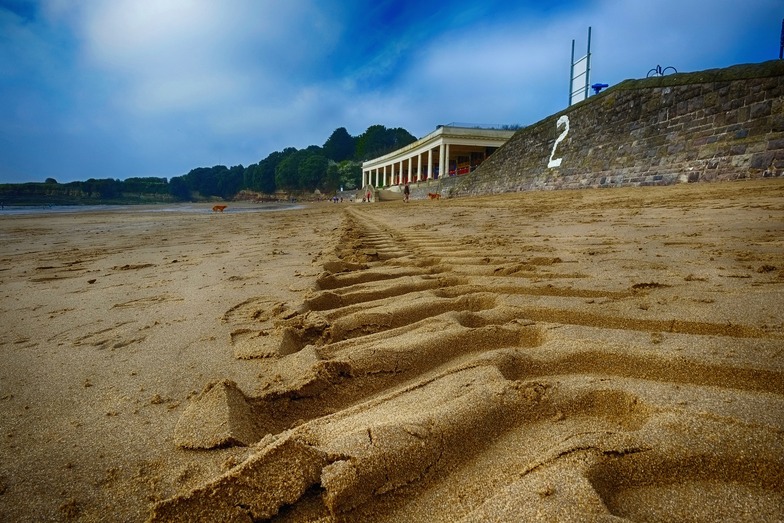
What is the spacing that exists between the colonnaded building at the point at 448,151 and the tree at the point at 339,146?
32689 mm

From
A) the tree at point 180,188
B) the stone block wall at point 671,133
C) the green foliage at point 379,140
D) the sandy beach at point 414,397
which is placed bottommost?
the sandy beach at point 414,397

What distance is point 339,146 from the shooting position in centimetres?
7612

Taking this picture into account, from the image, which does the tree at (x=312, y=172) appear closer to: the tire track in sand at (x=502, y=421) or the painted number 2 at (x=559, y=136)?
the painted number 2 at (x=559, y=136)

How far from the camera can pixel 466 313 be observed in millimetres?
1720

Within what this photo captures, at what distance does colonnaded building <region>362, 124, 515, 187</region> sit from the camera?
2962cm

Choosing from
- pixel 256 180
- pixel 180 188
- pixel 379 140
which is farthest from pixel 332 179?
pixel 180 188

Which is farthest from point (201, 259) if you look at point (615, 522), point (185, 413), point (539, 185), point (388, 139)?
point (388, 139)

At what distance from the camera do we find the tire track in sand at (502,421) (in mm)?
712

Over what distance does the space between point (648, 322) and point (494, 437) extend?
990mm

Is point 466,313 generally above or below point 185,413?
above

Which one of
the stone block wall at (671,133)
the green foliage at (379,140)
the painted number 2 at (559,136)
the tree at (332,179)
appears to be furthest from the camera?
the green foliage at (379,140)

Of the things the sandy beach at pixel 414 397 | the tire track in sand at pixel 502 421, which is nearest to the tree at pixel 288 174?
the sandy beach at pixel 414 397

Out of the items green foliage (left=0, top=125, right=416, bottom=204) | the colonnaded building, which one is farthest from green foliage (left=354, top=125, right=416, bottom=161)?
the colonnaded building

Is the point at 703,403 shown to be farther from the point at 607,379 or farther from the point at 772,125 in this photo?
the point at 772,125
